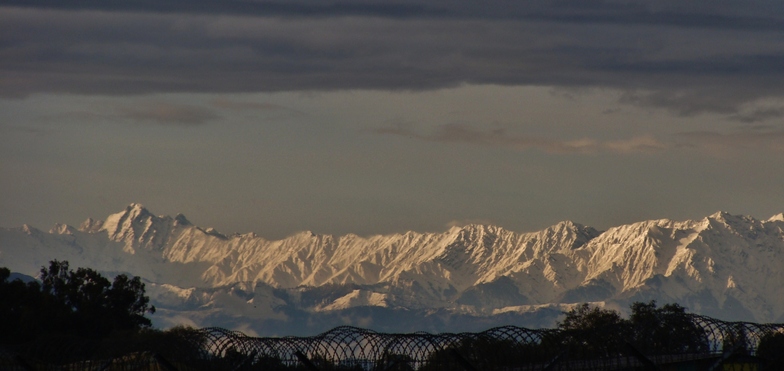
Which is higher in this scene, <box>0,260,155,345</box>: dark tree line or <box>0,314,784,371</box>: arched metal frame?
<box>0,260,155,345</box>: dark tree line

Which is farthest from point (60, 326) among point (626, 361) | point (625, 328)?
point (626, 361)

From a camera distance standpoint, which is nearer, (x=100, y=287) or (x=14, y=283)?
(x=14, y=283)

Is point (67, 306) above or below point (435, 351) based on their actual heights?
above

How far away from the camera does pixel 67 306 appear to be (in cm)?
12700

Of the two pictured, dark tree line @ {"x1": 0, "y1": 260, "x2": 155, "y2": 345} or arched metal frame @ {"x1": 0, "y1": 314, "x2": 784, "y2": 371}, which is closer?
arched metal frame @ {"x1": 0, "y1": 314, "x2": 784, "y2": 371}

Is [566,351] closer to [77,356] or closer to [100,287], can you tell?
[77,356]

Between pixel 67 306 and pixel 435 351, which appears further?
pixel 67 306

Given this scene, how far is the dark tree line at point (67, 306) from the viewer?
116m

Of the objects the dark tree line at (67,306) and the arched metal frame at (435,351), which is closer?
the arched metal frame at (435,351)

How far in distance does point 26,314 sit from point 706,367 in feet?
211

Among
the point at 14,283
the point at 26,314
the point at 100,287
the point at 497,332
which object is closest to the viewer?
the point at 497,332

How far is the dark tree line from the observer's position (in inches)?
4579

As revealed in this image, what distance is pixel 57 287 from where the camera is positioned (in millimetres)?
133500

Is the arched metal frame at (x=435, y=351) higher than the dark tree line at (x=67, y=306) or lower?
lower
